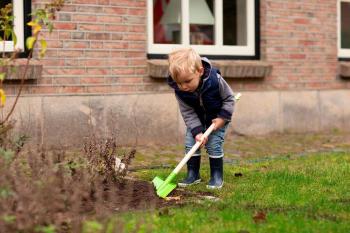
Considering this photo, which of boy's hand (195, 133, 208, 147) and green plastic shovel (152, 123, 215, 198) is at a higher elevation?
boy's hand (195, 133, 208, 147)

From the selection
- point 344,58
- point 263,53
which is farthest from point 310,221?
point 344,58

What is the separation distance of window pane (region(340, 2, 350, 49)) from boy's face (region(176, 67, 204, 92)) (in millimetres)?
5874

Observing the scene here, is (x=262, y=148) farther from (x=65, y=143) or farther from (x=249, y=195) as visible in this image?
(x=249, y=195)

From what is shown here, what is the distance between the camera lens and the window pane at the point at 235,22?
861 cm

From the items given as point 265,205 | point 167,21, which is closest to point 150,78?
point 167,21

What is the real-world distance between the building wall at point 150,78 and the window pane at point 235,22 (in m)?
0.25

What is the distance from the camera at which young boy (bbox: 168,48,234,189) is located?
177 inches

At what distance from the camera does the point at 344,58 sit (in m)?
9.70

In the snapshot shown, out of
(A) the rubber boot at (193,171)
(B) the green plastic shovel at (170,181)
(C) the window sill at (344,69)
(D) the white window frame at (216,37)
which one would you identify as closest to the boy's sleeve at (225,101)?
(B) the green plastic shovel at (170,181)

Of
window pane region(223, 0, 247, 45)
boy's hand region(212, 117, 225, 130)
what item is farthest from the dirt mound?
window pane region(223, 0, 247, 45)

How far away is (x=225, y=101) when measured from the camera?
4789 mm

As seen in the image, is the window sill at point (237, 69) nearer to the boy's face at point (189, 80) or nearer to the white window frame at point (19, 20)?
the white window frame at point (19, 20)

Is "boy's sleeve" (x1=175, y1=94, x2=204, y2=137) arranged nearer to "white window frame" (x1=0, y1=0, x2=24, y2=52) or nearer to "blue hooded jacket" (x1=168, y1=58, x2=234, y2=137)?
"blue hooded jacket" (x1=168, y1=58, x2=234, y2=137)

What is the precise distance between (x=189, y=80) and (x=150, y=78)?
3.12m
